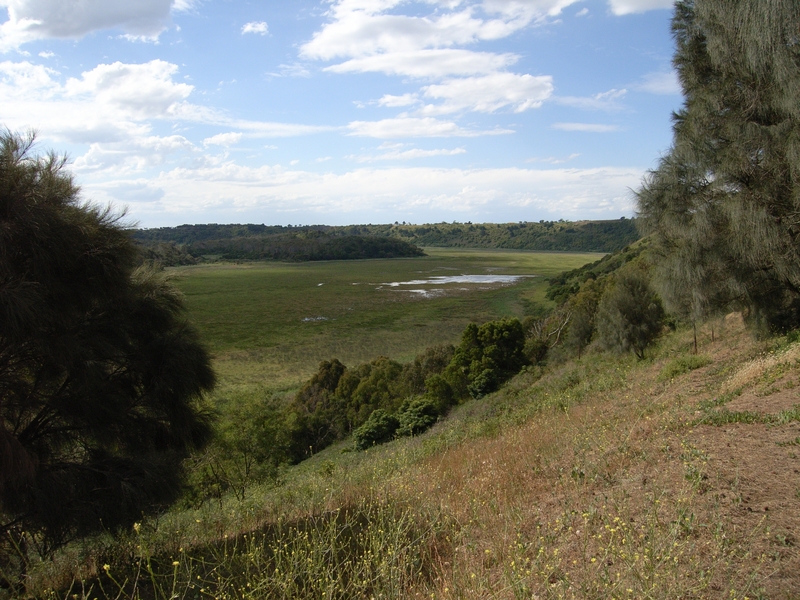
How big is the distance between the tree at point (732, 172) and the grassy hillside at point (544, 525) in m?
4.32

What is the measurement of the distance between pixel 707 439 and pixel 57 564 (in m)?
8.04

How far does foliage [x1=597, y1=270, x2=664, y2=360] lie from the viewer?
2250cm

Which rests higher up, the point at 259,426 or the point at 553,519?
the point at 553,519

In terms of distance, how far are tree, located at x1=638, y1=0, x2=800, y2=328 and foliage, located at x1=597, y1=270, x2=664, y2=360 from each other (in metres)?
6.78

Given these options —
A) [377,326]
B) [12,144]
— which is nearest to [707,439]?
[12,144]

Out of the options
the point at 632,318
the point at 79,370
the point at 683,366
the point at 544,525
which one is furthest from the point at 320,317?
the point at 544,525

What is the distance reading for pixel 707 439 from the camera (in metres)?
6.11

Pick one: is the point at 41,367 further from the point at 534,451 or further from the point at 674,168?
the point at 674,168

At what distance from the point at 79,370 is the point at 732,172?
551 inches

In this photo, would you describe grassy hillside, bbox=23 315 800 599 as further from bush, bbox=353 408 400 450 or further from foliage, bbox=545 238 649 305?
foliage, bbox=545 238 649 305

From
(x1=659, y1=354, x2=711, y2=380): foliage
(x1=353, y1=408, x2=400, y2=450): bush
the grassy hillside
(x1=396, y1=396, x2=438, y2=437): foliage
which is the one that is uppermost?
the grassy hillside

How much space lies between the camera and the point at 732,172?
12.3 metres

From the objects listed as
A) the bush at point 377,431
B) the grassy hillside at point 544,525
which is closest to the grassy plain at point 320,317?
the bush at point 377,431

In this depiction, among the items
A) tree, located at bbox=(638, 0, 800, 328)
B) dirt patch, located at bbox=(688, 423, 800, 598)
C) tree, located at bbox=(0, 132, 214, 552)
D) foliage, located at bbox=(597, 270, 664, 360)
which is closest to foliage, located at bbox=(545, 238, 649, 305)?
foliage, located at bbox=(597, 270, 664, 360)
